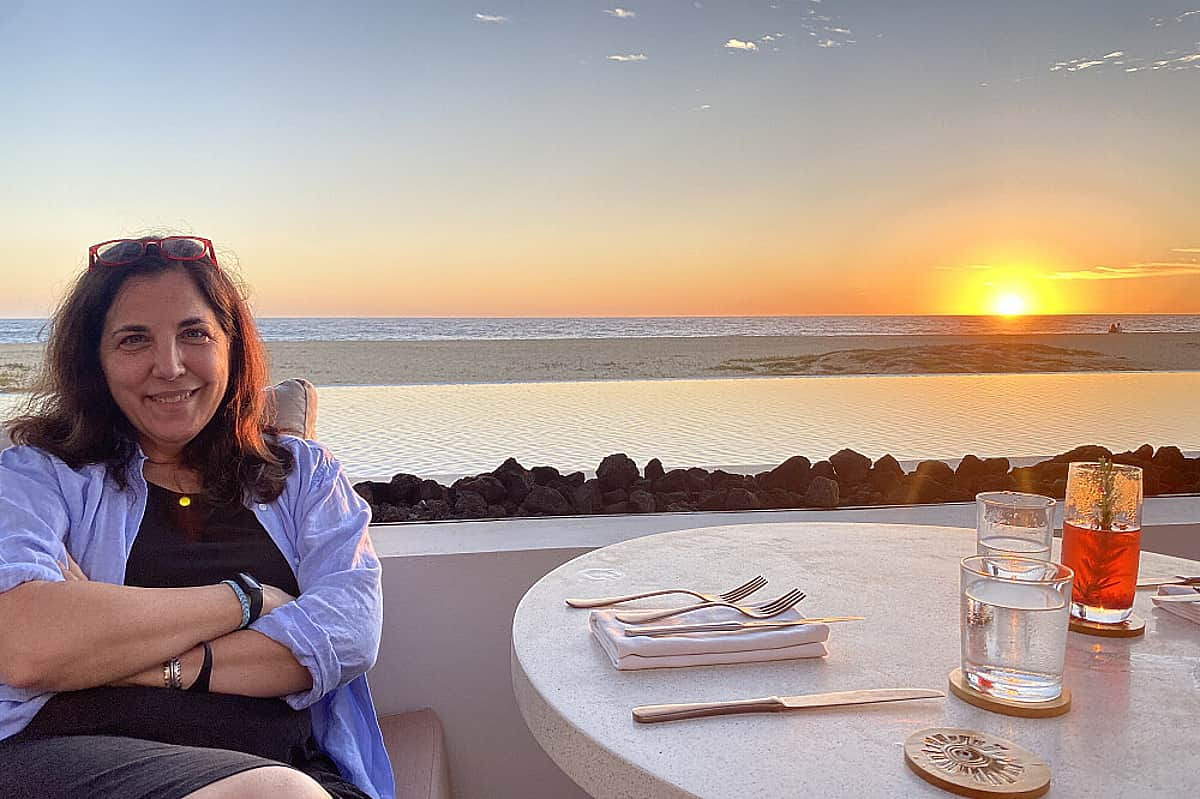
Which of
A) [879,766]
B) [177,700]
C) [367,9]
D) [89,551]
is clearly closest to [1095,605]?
[879,766]

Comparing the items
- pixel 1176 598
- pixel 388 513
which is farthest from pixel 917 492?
pixel 1176 598

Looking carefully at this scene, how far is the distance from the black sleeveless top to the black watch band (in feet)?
0.31

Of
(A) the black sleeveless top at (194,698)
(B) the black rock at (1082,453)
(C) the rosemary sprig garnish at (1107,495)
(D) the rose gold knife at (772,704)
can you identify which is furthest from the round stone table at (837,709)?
(B) the black rock at (1082,453)

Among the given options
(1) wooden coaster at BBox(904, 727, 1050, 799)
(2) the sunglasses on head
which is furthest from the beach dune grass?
(1) wooden coaster at BBox(904, 727, 1050, 799)

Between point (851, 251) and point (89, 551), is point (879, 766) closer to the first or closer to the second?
point (89, 551)

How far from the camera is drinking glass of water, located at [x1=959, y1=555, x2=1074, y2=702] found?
0.97 meters

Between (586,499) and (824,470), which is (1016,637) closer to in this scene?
(586,499)

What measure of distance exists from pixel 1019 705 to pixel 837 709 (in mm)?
179

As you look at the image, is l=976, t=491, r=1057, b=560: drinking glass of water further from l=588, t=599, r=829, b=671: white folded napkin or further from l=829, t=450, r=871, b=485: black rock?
l=829, t=450, r=871, b=485: black rock

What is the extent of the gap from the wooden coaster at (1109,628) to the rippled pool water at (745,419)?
6.03ft

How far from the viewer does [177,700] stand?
4.55ft

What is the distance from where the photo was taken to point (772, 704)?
39.6 inches

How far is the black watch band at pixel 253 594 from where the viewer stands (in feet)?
4.87

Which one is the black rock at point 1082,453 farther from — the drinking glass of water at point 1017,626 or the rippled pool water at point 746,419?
the drinking glass of water at point 1017,626
